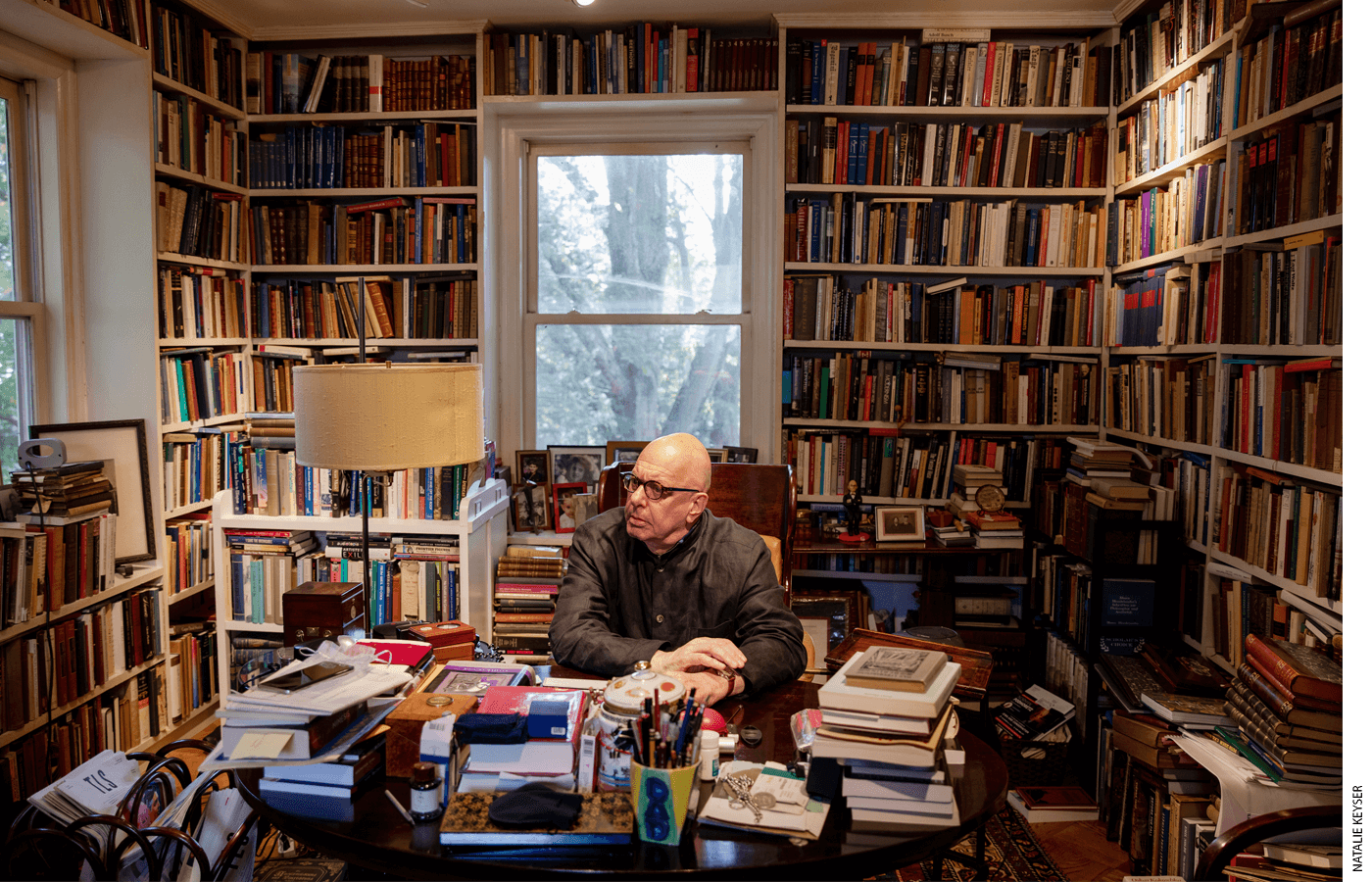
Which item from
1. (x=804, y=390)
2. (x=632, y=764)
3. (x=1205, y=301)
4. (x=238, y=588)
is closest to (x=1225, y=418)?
(x=1205, y=301)

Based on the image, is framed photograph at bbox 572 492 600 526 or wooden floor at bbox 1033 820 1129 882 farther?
framed photograph at bbox 572 492 600 526

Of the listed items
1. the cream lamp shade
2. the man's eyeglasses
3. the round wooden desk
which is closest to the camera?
the round wooden desk

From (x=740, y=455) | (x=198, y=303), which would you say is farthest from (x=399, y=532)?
(x=740, y=455)

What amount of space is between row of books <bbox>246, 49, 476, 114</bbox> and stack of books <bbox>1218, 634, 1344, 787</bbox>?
11.2ft

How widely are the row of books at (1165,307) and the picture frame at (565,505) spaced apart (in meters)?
2.31

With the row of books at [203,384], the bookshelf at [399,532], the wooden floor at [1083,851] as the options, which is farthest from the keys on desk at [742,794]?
the row of books at [203,384]

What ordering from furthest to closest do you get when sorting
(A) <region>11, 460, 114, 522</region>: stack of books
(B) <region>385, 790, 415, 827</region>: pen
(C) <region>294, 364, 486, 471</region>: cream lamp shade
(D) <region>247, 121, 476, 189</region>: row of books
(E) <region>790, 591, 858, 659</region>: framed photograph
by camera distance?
1. (D) <region>247, 121, 476, 189</region>: row of books
2. (E) <region>790, 591, 858, 659</region>: framed photograph
3. (A) <region>11, 460, 114, 522</region>: stack of books
4. (C) <region>294, 364, 486, 471</region>: cream lamp shade
5. (B) <region>385, 790, 415, 827</region>: pen

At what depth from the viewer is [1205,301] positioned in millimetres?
2820

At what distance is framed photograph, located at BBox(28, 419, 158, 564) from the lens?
3.03 meters

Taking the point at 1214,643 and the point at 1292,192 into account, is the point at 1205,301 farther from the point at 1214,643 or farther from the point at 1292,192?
the point at 1214,643

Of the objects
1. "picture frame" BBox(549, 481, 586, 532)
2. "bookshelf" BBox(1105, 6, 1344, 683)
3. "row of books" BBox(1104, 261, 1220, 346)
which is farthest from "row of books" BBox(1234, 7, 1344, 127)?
"picture frame" BBox(549, 481, 586, 532)

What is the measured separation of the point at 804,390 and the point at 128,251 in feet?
8.62

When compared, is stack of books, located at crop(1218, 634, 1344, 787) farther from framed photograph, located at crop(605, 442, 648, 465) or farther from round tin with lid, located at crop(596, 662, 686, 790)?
framed photograph, located at crop(605, 442, 648, 465)

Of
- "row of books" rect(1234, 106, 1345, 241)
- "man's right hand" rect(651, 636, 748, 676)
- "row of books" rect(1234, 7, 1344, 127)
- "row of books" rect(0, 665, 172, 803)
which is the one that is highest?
"row of books" rect(1234, 7, 1344, 127)
